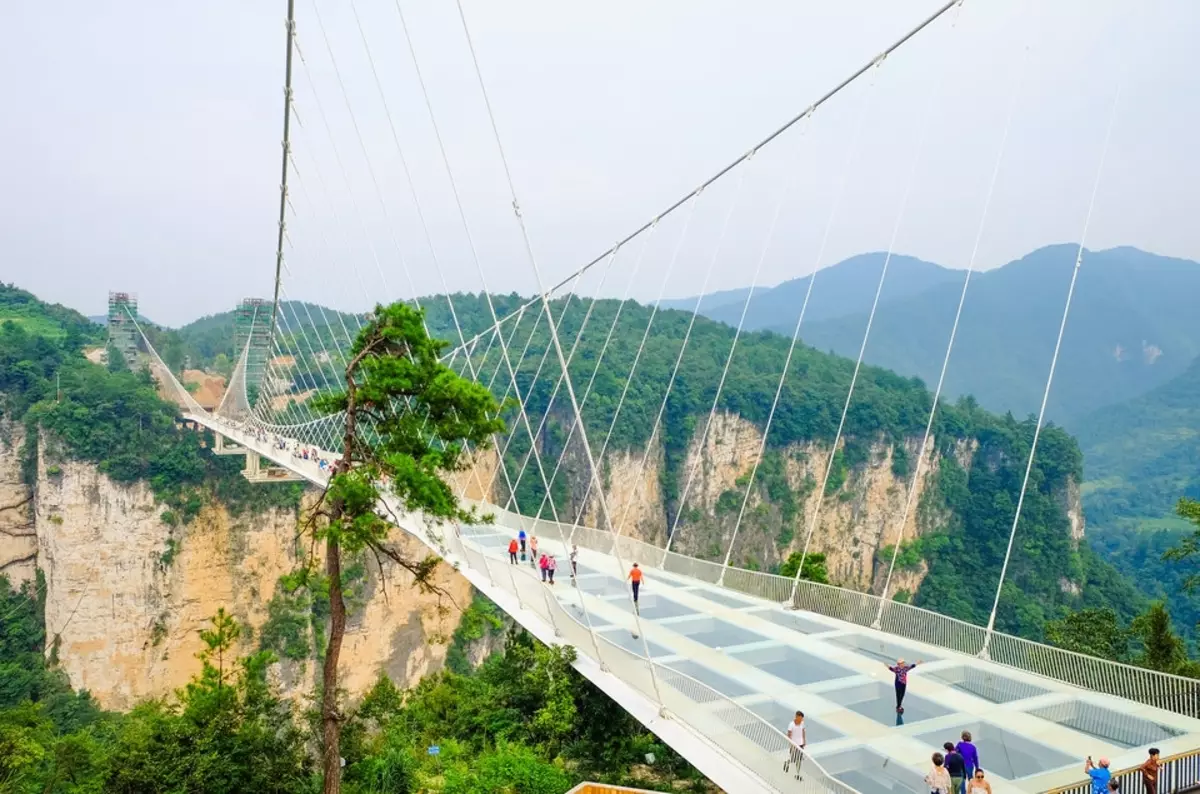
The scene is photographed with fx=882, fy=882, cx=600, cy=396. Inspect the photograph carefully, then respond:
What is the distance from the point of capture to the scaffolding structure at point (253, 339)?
51.4m

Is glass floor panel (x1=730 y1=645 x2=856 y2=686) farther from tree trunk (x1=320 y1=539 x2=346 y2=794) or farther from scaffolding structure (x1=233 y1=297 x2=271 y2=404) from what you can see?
scaffolding structure (x1=233 y1=297 x2=271 y2=404)

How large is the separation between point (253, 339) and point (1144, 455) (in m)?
97.2

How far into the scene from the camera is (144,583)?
3597 cm

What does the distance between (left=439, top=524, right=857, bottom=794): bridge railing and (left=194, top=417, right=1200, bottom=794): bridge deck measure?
14 millimetres

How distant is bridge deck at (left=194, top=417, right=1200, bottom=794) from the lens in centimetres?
717

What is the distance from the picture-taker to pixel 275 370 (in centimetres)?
→ 4759

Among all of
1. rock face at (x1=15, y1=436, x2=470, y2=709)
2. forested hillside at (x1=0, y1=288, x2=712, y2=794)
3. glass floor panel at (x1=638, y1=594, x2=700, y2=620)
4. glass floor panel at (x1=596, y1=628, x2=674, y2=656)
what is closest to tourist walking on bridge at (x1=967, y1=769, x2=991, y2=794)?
glass floor panel at (x1=596, y1=628, x2=674, y2=656)

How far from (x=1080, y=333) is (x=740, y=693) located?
516ft

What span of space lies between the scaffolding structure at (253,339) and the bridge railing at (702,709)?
37266 mm

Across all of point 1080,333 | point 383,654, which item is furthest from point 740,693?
point 1080,333

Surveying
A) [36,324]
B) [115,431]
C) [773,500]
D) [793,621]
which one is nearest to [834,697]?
[793,621]

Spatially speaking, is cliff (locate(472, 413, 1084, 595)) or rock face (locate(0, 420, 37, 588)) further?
cliff (locate(472, 413, 1084, 595))

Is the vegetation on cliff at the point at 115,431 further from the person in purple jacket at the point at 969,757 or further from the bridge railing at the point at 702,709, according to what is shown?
the person in purple jacket at the point at 969,757

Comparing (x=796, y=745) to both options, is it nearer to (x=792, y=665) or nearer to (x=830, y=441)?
(x=792, y=665)
